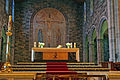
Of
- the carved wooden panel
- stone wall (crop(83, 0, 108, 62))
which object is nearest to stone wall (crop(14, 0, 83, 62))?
→ stone wall (crop(83, 0, 108, 62))

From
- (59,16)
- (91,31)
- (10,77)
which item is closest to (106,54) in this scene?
(91,31)

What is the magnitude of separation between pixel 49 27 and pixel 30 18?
2.21 meters

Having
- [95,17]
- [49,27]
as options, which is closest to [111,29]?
[95,17]

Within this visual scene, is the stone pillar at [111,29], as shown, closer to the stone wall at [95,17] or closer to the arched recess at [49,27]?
the stone wall at [95,17]

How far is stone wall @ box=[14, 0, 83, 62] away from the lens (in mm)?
18344

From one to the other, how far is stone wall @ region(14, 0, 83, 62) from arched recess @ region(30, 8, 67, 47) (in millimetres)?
427

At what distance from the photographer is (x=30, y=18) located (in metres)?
18.8

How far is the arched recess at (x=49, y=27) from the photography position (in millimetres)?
18594

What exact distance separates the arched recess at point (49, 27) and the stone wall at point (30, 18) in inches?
16.8

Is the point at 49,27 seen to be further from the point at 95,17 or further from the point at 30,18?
the point at 95,17

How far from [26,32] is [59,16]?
3.89m

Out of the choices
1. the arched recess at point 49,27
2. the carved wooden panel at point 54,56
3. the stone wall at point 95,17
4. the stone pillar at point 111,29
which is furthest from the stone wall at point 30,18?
the stone pillar at point 111,29

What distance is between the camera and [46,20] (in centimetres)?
1898

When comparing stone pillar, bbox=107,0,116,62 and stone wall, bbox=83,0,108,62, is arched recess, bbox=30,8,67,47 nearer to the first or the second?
stone wall, bbox=83,0,108,62
